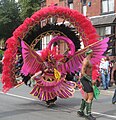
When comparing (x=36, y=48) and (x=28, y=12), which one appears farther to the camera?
(x=28, y=12)

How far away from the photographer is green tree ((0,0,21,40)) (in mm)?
50281

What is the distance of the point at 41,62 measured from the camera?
35.9 feet

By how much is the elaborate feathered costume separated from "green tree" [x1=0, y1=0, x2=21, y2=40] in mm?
39227

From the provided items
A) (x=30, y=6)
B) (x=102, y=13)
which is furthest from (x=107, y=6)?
(x=30, y=6)

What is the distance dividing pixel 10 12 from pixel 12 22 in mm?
1395

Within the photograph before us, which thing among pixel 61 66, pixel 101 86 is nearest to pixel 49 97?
pixel 61 66

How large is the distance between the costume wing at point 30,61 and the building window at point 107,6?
1893cm

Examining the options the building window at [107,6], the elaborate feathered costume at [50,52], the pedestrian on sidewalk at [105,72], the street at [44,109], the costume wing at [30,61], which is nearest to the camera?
the street at [44,109]

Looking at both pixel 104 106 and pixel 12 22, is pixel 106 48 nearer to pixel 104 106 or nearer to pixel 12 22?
pixel 104 106

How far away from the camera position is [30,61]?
34.9 feet

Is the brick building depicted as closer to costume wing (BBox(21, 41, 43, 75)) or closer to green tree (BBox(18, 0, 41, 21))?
green tree (BBox(18, 0, 41, 21))

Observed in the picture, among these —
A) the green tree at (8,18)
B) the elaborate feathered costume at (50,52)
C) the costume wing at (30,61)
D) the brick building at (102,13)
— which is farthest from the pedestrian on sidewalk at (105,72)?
the green tree at (8,18)

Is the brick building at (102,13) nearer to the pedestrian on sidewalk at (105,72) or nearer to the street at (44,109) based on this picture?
the pedestrian on sidewalk at (105,72)

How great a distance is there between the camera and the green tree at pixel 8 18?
165 feet
